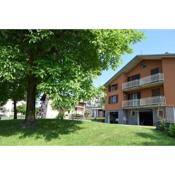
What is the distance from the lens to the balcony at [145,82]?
30.9m

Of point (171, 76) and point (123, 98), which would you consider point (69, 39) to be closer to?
point (171, 76)

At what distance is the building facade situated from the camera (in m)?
29.8

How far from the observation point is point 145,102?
33000mm

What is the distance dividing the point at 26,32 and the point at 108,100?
1128 inches

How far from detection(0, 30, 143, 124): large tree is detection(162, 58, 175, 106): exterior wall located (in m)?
14.3

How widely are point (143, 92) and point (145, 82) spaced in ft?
6.11

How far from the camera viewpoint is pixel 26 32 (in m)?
14.8

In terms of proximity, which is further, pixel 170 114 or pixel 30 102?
pixel 170 114

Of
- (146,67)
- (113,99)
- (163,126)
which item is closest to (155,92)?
(146,67)

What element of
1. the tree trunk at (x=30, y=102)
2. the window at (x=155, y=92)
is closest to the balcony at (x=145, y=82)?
the window at (x=155, y=92)

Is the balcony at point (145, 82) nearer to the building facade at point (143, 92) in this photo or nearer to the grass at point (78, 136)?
the building facade at point (143, 92)

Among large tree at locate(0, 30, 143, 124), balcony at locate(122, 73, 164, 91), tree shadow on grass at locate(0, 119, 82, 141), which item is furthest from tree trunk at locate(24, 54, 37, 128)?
balcony at locate(122, 73, 164, 91)

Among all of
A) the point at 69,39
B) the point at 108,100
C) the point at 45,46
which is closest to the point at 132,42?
the point at 69,39

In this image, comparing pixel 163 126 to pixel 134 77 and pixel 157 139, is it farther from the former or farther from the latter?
pixel 134 77
